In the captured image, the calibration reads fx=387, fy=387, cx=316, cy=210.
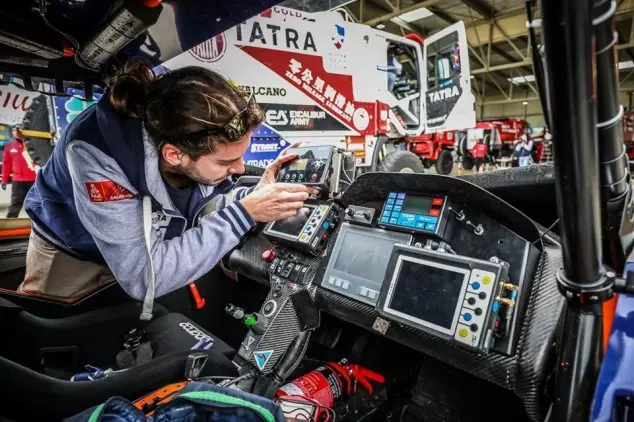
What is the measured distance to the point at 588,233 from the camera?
→ 598 millimetres

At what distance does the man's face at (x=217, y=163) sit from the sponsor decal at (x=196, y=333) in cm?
65

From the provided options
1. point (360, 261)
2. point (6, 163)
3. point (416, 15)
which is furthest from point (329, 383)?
point (416, 15)

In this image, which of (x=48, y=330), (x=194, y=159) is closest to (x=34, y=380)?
(x=48, y=330)

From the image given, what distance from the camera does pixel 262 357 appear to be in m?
1.42

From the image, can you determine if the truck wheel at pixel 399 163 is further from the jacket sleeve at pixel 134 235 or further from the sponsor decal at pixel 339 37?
the jacket sleeve at pixel 134 235

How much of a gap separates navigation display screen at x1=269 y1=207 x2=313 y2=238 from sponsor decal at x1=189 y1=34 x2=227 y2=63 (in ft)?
6.60

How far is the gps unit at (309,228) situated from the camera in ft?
4.89

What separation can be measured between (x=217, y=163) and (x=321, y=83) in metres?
2.88

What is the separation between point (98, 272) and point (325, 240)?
88 cm

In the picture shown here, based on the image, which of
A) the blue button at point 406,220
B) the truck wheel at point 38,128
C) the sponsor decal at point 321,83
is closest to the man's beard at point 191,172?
the blue button at point 406,220

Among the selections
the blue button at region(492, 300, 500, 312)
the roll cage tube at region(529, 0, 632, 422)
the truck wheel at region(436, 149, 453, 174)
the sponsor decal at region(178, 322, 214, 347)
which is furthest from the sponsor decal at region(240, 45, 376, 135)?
the truck wheel at region(436, 149, 453, 174)

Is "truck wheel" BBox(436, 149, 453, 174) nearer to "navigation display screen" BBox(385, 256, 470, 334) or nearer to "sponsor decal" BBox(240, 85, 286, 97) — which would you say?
"sponsor decal" BBox(240, 85, 286, 97)

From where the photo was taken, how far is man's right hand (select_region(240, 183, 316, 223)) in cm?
129

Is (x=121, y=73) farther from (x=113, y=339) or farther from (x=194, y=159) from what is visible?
(x=113, y=339)
